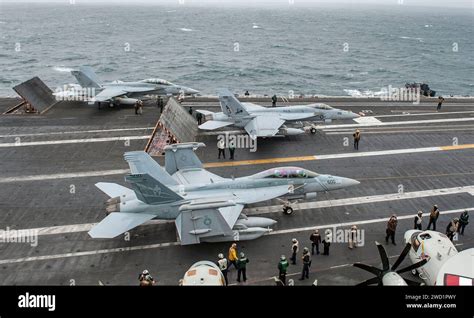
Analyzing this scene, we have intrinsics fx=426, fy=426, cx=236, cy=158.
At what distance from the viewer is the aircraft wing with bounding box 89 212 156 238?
20328mm

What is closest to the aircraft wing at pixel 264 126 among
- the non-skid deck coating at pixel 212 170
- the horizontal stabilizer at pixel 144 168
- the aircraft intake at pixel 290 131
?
the aircraft intake at pixel 290 131

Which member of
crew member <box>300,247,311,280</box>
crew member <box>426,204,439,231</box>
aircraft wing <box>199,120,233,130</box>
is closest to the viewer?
crew member <box>300,247,311,280</box>

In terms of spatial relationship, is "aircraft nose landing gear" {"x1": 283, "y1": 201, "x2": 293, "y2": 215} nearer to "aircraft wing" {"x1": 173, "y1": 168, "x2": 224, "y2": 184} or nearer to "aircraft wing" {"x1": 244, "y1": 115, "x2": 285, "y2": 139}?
"aircraft wing" {"x1": 173, "y1": 168, "x2": 224, "y2": 184}

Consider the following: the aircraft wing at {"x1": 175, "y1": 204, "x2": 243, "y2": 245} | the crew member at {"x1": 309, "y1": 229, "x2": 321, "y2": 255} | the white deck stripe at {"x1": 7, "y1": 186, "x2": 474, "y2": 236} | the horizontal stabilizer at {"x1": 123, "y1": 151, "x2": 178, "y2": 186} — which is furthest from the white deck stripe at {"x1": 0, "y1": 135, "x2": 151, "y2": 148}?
the crew member at {"x1": 309, "y1": 229, "x2": 321, "y2": 255}

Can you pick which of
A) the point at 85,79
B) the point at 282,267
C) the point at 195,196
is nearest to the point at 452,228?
the point at 282,267

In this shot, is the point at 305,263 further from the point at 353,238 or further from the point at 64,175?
the point at 64,175

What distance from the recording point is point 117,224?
828 inches

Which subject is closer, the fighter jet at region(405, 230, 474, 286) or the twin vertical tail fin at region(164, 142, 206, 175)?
the fighter jet at region(405, 230, 474, 286)

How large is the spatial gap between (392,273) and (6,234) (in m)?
19.4

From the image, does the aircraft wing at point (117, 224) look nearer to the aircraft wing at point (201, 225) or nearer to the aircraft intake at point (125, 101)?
the aircraft wing at point (201, 225)

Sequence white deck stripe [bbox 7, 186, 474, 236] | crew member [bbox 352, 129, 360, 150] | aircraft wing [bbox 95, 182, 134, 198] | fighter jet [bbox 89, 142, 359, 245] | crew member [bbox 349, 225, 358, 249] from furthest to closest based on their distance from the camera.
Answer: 1. crew member [bbox 352, 129, 360, 150]
2. aircraft wing [bbox 95, 182, 134, 198]
3. white deck stripe [bbox 7, 186, 474, 236]
4. crew member [bbox 349, 225, 358, 249]
5. fighter jet [bbox 89, 142, 359, 245]

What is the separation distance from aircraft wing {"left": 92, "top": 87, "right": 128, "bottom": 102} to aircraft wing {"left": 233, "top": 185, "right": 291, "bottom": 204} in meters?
26.6
